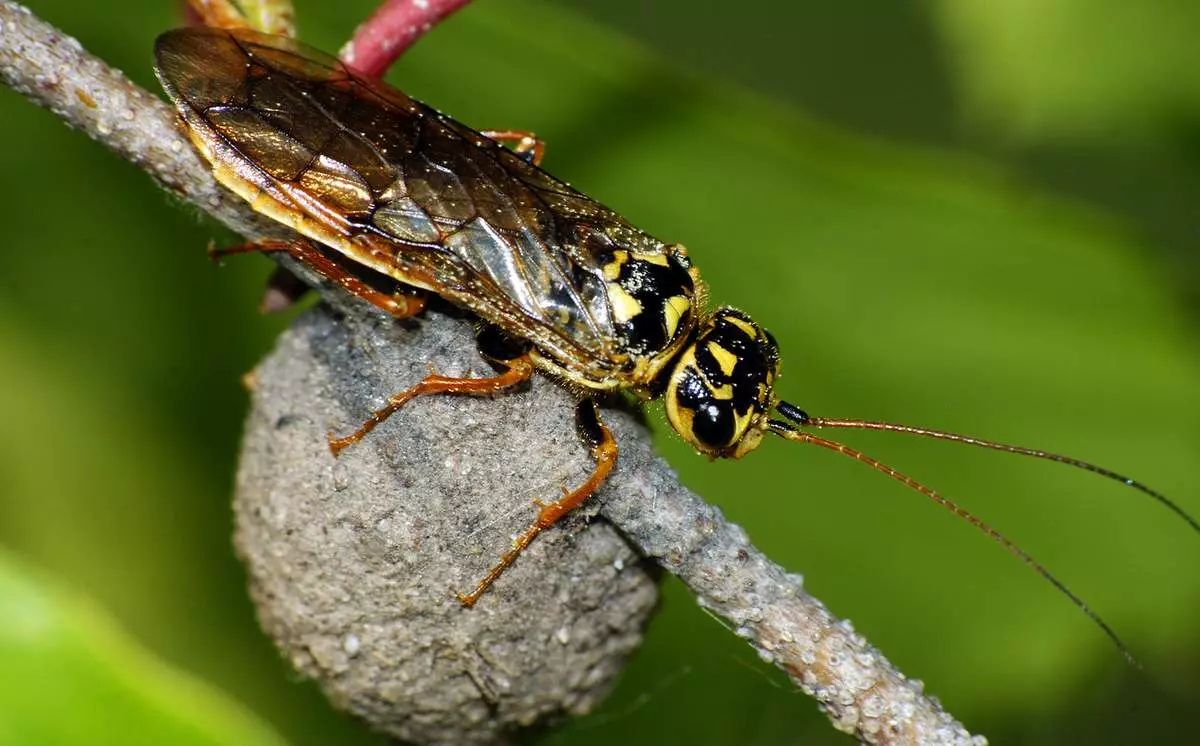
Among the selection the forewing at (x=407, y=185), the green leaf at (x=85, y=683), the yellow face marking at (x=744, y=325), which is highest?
the yellow face marking at (x=744, y=325)

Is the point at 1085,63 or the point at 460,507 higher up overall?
the point at 1085,63

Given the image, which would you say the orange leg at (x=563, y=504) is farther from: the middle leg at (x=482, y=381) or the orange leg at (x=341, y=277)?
the orange leg at (x=341, y=277)

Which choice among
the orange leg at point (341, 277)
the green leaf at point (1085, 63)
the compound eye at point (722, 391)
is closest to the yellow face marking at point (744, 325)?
the compound eye at point (722, 391)

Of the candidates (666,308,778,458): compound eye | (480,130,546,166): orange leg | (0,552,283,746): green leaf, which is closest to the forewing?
(480,130,546,166): orange leg

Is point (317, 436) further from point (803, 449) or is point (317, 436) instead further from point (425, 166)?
point (803, 449)

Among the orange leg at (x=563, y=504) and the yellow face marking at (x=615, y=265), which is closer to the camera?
the orange leg at (x=563, y=504)

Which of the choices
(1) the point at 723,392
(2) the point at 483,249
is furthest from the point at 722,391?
(2) the point at 483,249

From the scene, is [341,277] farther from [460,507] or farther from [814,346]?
[814,346]
